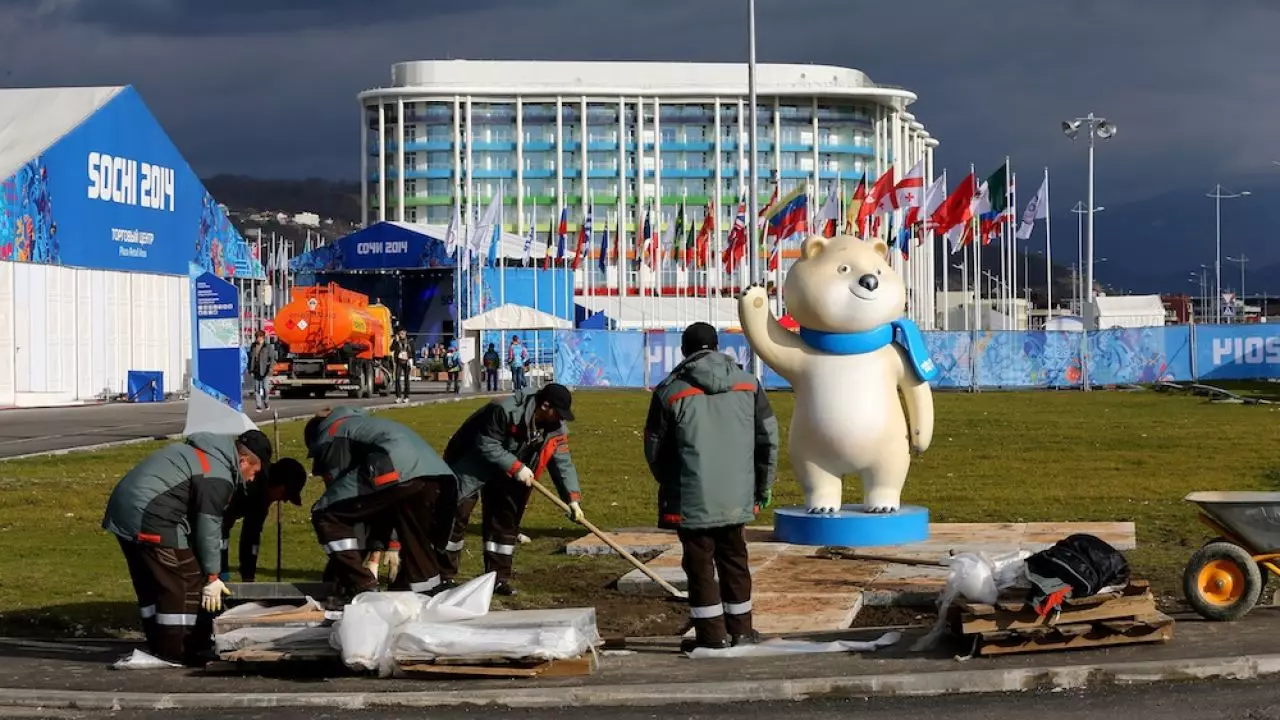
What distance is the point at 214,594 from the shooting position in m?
11.4

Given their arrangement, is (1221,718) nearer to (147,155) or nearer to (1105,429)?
(1105,429)

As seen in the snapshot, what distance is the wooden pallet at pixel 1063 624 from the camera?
35.6ft

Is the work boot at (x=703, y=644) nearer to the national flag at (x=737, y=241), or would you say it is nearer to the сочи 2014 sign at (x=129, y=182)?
the сочи 2014 sign at (x=129, y=182)

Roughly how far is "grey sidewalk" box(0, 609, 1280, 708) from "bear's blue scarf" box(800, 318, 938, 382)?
6.25 metres

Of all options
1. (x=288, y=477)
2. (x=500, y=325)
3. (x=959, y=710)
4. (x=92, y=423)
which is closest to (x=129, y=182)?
(x=500, y=325)

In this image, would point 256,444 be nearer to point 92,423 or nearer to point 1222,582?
point 1222,582

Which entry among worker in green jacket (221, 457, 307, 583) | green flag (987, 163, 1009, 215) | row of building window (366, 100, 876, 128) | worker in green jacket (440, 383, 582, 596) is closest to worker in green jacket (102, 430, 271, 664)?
worker in green jacket (221, 457, 307, 583)

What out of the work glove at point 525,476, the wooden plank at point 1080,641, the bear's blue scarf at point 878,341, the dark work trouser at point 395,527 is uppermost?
the bear's blue scarf at point 878,341

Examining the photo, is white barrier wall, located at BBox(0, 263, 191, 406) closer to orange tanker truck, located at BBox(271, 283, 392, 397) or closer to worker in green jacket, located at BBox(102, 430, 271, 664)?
orange tanker truck, located at BBox(271, 283, 392, 397)

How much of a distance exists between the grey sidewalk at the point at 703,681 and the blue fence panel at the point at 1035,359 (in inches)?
1865

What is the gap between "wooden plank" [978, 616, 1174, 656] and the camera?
1086 centimetres

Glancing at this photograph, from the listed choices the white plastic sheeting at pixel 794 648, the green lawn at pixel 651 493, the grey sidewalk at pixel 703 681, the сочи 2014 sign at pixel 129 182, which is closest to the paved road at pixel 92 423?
the green lawn at pixel 651 493

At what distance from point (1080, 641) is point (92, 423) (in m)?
31.6

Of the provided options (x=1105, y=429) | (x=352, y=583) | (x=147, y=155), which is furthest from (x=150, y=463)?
(x=147, y=155)
